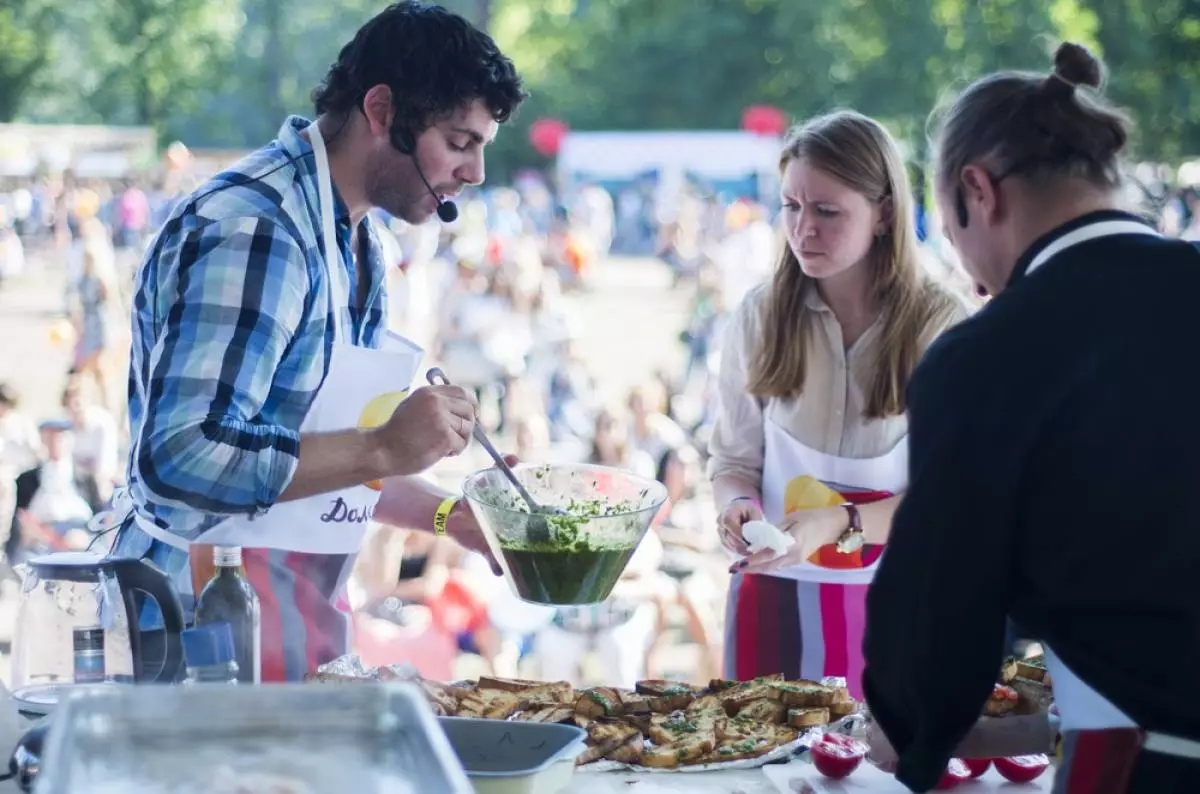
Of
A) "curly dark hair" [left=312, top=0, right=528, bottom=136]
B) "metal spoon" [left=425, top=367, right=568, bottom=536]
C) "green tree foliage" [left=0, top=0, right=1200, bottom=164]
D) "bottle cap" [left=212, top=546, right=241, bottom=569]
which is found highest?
"green tree foliage" [left=0, top=0, right=1200, bottom=164]

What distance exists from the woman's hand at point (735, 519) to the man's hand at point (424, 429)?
2.34 feet

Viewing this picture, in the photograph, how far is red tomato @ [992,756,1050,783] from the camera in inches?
66.5

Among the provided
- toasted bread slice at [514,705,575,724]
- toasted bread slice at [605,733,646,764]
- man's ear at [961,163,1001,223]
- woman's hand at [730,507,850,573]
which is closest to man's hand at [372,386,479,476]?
toasted bread slice at [514,705,575,724]

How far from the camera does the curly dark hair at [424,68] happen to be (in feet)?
6.78

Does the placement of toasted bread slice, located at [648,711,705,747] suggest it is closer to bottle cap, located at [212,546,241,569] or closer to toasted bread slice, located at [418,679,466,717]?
toasted bread slice, located at [418,679,466,717]

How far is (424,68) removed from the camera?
206 centimetres

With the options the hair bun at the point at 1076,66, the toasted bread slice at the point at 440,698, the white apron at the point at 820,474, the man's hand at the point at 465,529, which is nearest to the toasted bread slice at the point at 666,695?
the toasted bread slice at the point at 440,698

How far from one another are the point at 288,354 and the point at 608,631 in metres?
2.88

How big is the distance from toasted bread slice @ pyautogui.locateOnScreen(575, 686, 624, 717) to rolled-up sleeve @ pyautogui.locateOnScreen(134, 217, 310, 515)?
51 cm

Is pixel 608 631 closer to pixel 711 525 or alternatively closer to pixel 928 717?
pixel 711 525

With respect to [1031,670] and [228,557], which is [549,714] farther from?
[1031,670]

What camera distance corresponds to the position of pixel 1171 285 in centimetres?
127

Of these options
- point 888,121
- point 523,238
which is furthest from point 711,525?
point 888,121

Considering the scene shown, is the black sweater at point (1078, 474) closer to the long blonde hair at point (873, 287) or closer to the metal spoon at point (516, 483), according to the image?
the metal spoon at point (516, 483)
